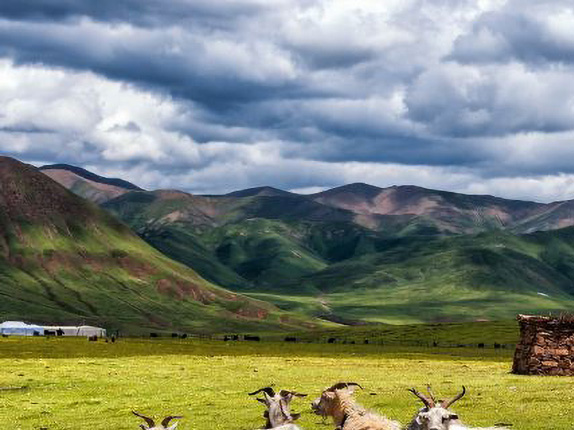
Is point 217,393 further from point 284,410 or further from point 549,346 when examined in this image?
point 549,346

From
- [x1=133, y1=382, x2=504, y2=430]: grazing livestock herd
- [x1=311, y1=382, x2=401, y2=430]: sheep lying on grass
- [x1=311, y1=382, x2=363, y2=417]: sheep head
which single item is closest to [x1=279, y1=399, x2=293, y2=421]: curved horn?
[x1=133, y1=382, x2=504, y2=430]: grazing livestock herd

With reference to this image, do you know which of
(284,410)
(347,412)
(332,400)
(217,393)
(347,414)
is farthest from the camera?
(217,393)

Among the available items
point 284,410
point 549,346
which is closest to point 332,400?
point 284,410

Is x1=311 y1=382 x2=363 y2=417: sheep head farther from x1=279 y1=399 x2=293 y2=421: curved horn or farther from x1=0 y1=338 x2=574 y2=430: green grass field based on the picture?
x1=279 y1=399 x2=293 y2=421: curved horn

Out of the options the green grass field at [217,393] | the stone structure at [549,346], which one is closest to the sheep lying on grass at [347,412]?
the green grass field at [217,393]

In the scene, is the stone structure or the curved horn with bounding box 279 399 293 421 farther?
the stone structure

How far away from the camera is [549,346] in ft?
240

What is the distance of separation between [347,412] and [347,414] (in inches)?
29.2

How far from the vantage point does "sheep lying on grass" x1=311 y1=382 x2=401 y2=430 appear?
28234 mm

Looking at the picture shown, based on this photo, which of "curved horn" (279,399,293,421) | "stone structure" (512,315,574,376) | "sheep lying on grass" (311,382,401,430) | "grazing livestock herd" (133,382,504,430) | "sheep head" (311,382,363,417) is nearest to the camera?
"grazing livestock herd" (133,382,504,430)

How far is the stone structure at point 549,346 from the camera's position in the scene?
237 ft

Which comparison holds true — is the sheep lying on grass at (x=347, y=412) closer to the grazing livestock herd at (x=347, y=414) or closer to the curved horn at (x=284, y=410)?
the grazing livestock herd at (x=347, y=414)

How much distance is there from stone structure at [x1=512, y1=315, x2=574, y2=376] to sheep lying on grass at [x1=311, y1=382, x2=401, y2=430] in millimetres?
40573

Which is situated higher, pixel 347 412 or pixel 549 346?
pixel 549 346
